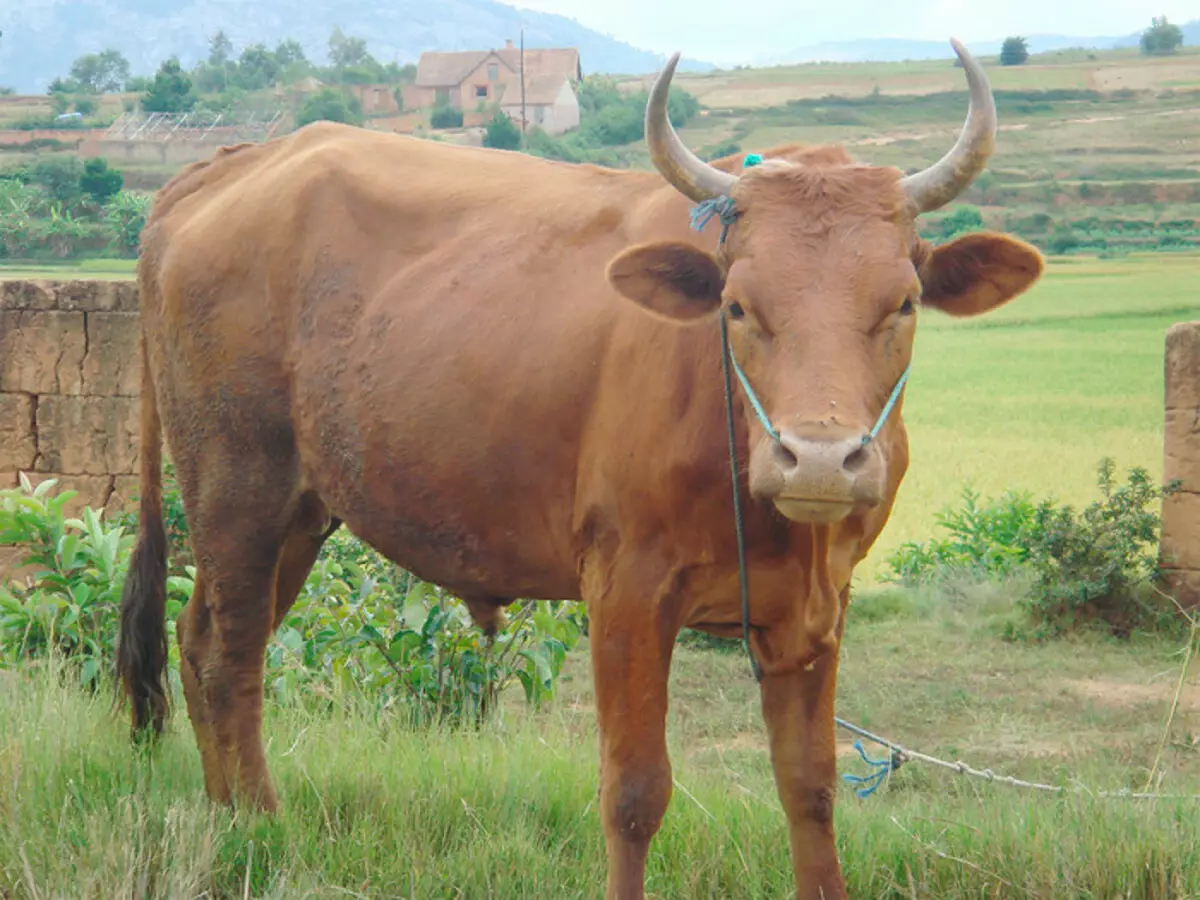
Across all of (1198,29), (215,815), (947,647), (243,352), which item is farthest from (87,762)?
(1198,29)

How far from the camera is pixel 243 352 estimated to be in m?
4.21

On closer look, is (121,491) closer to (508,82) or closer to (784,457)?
(784,457)

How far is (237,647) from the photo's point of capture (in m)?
4.41

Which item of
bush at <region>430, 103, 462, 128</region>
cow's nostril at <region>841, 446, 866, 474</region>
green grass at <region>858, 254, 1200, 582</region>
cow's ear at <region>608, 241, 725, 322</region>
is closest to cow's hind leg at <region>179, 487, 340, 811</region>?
cow's ear at <region>608, 241, 725, 322</region>

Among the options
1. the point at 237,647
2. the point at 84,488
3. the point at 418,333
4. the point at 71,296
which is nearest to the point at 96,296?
the point at 71,296

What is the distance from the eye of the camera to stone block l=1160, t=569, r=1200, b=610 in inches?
312

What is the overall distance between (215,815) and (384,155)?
6.39 ft

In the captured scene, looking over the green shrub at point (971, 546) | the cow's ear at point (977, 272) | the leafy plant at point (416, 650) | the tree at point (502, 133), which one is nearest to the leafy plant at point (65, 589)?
A: the leafy plant at point (416, 650)

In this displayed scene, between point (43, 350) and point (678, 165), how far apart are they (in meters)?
5.71

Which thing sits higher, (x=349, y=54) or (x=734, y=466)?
(x=349, y=54)

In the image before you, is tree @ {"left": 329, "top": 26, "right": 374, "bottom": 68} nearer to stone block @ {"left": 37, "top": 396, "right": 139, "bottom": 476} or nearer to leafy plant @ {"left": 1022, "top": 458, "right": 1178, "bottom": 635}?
stone block @ {"left": 37, "top": 396, "right": 139, "bottom": 476}

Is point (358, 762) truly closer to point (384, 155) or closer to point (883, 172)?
point (384, 155)

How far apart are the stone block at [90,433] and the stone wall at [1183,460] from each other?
561cm

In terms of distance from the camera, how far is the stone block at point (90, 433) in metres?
7.88
